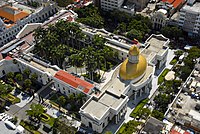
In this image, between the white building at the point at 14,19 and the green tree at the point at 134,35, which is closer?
the green tree at the point at 134,35

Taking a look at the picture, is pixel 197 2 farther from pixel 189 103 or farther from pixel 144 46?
pixel 189 103

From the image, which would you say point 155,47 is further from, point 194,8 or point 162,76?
point 194,8

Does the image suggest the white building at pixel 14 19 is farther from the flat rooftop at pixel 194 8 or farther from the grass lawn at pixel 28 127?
the flat rooftop at pixel 194 8

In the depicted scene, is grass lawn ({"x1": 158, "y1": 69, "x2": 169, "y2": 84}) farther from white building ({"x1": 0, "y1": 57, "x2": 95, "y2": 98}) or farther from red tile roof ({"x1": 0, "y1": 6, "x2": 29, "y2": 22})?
red tile roof ({"x1": 0, "y1": 6, "x2": 29, "y2": 22})

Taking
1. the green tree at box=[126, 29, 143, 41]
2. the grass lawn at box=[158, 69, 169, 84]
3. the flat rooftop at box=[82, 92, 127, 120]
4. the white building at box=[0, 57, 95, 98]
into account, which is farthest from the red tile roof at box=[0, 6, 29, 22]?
the grass lawn at box=[158, 69, 169, 84]

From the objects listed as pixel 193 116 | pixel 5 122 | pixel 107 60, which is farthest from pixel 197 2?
pixel 5 122

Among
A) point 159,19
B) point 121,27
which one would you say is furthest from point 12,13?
point 159,19

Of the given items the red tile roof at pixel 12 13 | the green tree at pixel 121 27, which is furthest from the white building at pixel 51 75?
the green tree at pixel 121 27
